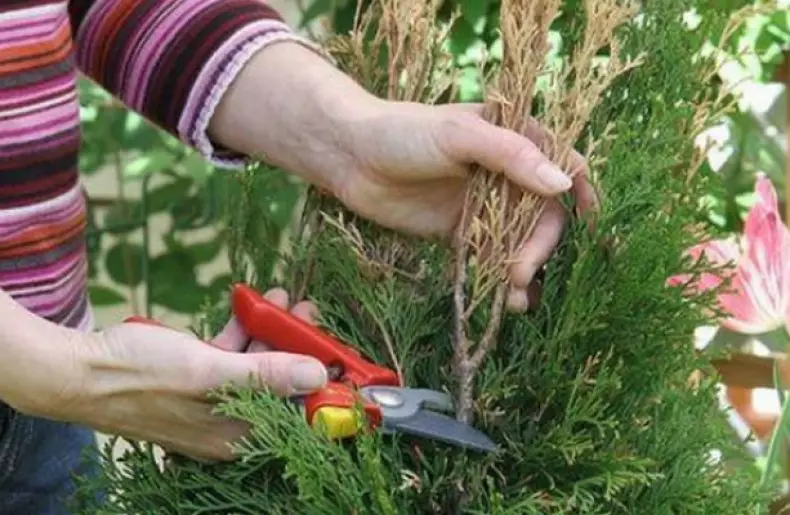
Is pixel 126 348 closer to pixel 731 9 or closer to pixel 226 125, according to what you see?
pixel 226 125

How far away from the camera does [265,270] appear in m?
0.79

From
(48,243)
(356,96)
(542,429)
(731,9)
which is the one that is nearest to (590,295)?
(542,429)

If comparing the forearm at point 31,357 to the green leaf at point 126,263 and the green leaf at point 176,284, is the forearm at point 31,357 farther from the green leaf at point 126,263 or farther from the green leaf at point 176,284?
the green leaf at point 126,263

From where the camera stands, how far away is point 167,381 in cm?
63

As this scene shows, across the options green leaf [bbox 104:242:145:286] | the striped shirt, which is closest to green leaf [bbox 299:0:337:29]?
green leaf [bbox 104:242:145:286]

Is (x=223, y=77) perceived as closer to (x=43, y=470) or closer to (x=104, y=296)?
(x=43, y=470)

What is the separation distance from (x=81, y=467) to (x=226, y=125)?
0.76ft

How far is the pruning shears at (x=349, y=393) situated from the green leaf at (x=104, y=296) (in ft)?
3.72

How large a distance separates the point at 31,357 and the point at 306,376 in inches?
4.6

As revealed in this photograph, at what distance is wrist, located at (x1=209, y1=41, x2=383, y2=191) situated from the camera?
0.75m

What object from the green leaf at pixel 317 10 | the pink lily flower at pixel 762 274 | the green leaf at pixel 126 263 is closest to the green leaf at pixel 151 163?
the green leaf at pixel 126 263

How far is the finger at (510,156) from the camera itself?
0.62m

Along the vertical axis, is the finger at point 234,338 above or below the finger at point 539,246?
below

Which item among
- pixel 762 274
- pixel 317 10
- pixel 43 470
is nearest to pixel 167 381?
pixel 43 470
